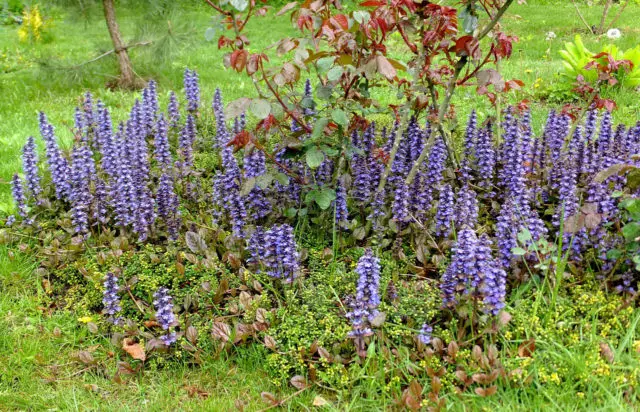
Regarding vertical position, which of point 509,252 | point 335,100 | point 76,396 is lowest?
point 76,396

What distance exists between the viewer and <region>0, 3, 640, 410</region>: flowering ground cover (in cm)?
264

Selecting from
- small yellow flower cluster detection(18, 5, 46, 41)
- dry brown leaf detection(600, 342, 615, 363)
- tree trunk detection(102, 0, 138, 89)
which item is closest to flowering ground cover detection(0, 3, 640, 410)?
dry brown leaf detection(600, 342, 615, 363)

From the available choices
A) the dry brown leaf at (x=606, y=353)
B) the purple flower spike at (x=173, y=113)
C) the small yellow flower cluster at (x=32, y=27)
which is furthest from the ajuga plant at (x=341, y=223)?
the small yellow flower cluster at (x=32, y=27)

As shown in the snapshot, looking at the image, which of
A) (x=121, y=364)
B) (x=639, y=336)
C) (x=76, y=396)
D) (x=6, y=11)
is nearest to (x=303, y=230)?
(x=121, y=364)

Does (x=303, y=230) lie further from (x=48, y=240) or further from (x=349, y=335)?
(x=48, y=240)

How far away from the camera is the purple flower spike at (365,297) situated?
8.71 ft

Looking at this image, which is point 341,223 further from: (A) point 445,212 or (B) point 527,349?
(B) point 527,349

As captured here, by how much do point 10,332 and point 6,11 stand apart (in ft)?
47.4

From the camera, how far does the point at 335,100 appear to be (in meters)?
3.31

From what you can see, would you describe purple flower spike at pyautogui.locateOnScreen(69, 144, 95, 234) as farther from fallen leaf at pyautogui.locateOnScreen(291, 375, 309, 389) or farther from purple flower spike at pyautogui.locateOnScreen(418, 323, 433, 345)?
purple flower spike at pyautogui.locateOnScreen(418, 323, 433, 345)

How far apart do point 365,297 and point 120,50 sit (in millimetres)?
6160

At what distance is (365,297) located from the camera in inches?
106

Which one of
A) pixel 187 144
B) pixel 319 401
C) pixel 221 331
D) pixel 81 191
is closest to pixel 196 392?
pixel 221 331

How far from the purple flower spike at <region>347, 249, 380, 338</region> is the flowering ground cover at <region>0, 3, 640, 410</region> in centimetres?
1
